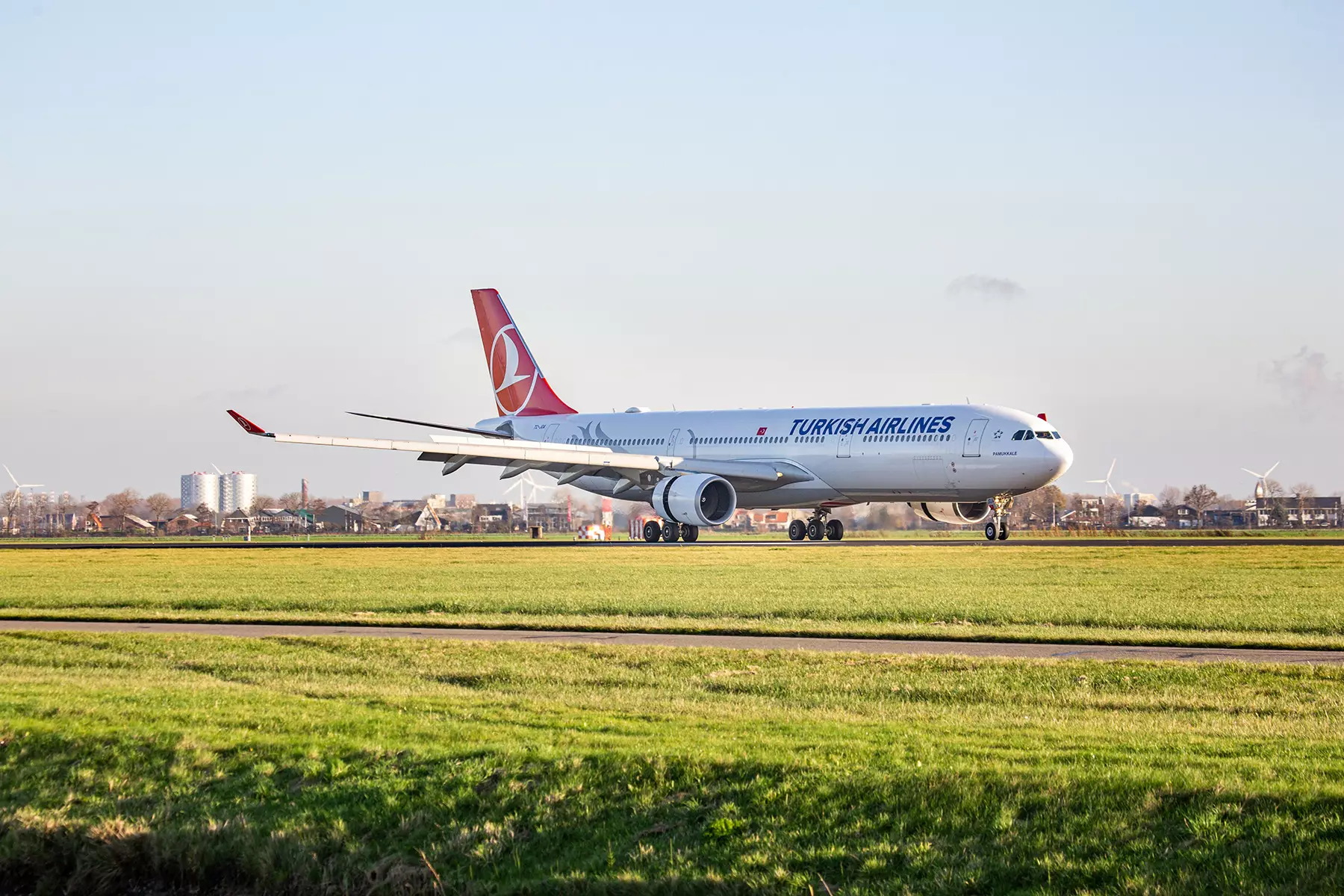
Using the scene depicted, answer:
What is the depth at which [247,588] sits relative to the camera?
32500mm

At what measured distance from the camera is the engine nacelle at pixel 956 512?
54312mm

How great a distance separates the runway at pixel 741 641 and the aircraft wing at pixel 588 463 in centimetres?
2446

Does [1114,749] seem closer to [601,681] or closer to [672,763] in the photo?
[672,763]

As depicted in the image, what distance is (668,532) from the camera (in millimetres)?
57594

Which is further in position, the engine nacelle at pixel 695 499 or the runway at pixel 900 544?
the engine nacelle at pixel 695 499

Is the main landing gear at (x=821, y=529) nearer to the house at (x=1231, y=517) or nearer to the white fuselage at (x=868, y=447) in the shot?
the white fuselage at (x=868, y=447)

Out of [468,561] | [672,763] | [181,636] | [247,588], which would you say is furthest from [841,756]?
[468,561]

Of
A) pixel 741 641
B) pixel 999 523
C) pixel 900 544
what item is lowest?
pixel 741 641

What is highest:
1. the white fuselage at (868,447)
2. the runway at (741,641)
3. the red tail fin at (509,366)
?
the red tail fin at (509,366)

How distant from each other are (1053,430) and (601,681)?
35549 millimetres

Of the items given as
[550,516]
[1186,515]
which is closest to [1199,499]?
[1186,515]

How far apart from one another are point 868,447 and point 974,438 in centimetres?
448

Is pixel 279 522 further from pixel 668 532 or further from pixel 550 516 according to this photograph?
pixel 668 532

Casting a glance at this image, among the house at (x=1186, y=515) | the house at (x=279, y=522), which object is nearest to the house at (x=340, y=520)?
the house at (x=279, y=522)
